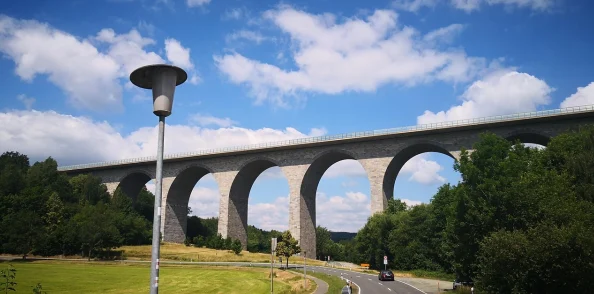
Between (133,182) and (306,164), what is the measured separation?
120 ft

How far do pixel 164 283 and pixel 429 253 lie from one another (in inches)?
983

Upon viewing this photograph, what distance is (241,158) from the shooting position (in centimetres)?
6206

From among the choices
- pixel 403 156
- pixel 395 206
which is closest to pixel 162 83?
pixel 403 156

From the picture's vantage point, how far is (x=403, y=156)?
51844mm

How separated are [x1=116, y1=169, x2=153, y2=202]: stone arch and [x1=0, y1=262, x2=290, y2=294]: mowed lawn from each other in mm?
33220

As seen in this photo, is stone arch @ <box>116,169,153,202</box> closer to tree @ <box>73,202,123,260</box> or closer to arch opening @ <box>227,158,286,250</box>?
tree @ <box>73,202,123,260</box>

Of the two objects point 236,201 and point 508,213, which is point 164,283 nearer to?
point 508,213

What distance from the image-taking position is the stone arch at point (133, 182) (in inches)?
2926

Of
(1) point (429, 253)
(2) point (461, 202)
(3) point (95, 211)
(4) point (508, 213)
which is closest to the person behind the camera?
(4) point (508, 213)

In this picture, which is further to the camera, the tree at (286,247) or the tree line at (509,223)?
the tree at (286,247)

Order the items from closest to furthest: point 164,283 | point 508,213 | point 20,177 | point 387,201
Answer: point 508,213, point 164,283, point 387,201, point 20,177

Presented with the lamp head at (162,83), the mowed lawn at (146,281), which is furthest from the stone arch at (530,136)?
the lamp head at (162,83)

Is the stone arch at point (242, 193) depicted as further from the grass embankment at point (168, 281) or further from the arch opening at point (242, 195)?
the grass embankment at point (168, 281)

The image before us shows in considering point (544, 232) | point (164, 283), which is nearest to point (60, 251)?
point (164, 283)
